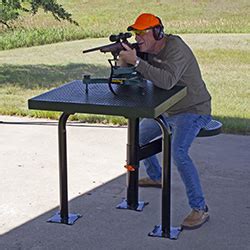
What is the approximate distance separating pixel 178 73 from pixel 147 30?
1.15 feet

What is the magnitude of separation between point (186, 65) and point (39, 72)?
823 centimetres

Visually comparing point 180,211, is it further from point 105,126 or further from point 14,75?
point 14,75

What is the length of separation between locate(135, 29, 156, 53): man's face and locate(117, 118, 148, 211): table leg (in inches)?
20.1

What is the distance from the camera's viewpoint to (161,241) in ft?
13.8

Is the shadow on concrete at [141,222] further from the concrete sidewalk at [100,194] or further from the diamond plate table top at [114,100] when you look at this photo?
the diamond plate table top at [114,100]

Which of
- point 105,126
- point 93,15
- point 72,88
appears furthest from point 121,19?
point 72,88

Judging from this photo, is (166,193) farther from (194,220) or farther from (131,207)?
(131,207)

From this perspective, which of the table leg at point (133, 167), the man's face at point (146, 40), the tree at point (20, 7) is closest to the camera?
the man's face at point (146, 40)

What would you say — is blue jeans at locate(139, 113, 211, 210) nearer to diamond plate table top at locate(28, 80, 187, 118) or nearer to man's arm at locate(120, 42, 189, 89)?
diamond plate table top at locate(28, 80, 187, 118)

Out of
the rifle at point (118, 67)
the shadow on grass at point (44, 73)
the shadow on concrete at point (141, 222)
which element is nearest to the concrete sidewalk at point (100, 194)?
the shadow on concrete at point (141, 222)

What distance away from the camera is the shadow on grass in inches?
425

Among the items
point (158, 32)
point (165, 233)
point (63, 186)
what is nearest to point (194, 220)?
point (165, 233)

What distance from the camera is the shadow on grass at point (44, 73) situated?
35.4 feet

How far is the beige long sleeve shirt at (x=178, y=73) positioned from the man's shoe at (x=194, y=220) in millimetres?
709
